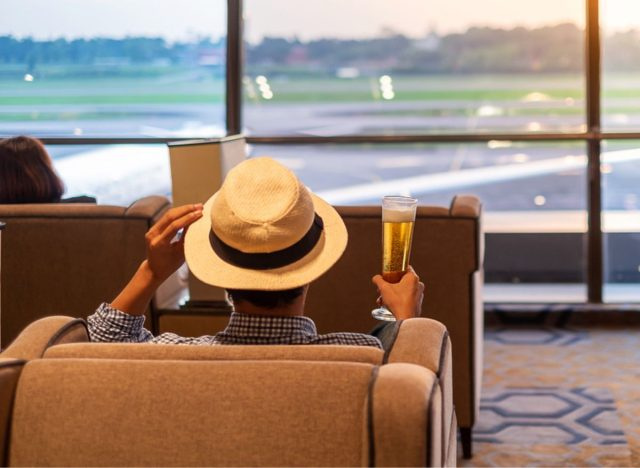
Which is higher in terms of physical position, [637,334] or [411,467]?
[411,467]

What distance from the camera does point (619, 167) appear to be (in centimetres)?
533

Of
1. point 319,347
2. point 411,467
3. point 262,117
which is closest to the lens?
point 411,467

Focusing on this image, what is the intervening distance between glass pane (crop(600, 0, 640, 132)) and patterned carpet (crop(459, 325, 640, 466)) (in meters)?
1.10

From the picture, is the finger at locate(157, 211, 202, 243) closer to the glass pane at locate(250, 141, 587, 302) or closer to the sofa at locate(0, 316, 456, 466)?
the sofa at locate(0, 316, 456, 466)

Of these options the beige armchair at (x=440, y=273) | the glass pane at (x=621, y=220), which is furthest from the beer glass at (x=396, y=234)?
the glass pane at (x=621, y=220)

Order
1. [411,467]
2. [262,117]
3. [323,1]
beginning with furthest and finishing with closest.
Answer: [323,1], [262,117], [411,467]

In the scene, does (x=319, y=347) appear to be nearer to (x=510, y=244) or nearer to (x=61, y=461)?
(x=61, y=461)

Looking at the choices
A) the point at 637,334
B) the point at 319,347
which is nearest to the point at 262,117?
the point at 637,334

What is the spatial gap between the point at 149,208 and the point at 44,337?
74.1 inches

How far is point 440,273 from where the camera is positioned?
11.0 feet

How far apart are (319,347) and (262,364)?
10 cm

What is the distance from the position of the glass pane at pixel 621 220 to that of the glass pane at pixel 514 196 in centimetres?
13

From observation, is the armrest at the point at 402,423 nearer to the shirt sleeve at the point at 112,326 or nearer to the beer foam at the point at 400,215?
the shirt sleeve at the point at 112,326

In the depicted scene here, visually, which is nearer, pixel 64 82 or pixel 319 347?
pixel 319 347
